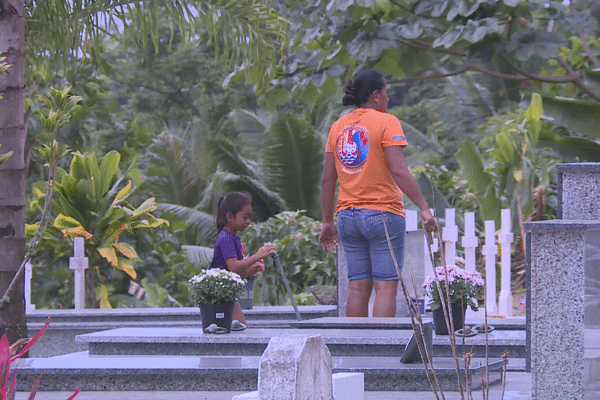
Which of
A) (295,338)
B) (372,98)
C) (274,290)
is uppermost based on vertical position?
(372,98)

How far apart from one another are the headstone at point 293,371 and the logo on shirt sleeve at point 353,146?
3.41 meters

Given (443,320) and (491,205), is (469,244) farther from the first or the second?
(491,205)

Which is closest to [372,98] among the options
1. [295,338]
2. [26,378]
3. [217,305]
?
[217,305]

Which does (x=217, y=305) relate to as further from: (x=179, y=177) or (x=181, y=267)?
(x=179, y=177)

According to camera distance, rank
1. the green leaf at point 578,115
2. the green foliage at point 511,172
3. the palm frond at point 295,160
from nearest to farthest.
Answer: the green leaf at point 578,115
the green foliage at point 511,172
the palm frond at point 295,160

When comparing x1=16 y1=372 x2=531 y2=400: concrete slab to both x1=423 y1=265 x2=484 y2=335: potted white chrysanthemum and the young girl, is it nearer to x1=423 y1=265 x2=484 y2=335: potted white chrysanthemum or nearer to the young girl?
x1=423 y1=265 x2=484 y2=335: potted white chrysanthemum

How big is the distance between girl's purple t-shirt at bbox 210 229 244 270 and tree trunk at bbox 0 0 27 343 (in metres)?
1.38

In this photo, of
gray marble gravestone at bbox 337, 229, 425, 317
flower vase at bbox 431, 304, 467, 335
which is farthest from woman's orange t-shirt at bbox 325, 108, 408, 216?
gray marble gravestone at bbox 337, 229, 425, 317

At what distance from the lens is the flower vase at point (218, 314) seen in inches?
226

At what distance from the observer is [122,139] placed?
12.9 metres

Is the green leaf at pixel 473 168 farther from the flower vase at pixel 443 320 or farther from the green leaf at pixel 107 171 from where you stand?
the flower vase at pixel 443 320

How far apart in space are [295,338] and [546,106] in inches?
343

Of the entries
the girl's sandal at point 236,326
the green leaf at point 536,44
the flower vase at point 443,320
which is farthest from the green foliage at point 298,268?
the flower vase at point 443,320

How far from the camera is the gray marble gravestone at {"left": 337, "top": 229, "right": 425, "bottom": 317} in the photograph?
24.9 ft
